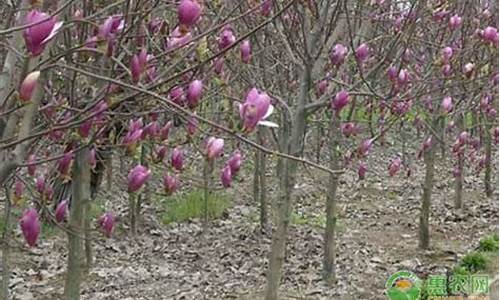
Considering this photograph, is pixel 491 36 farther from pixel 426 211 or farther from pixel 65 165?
pixel 426 211

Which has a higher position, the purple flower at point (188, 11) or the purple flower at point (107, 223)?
the purple flower at point (188, 11)

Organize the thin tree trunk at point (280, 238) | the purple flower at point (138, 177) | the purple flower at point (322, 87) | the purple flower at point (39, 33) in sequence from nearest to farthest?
the purple flower at point (39, 33), the purple flower at point (138, 177), the purple flower at point (322, 87), the thin tree trunk at point (280, 238)

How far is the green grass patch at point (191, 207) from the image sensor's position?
259 inches

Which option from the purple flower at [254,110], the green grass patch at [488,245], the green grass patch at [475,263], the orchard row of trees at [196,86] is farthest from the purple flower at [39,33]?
the green grass patch at [488,245]

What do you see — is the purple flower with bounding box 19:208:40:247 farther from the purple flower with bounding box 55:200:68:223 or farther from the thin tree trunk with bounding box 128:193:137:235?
the thin tree trunk with bounding box 128:193:137:235

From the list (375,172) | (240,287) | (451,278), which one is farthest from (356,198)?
(451,278)

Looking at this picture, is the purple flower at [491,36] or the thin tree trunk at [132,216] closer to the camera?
the purple flower at [491,36]

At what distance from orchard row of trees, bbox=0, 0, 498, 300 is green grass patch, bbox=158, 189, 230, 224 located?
30 cm

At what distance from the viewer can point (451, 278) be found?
402 centimetres

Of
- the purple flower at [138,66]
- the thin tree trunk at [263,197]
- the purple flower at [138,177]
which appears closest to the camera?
the purple flower at [138,66]

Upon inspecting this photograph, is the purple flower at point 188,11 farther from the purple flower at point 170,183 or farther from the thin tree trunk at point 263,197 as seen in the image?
the thin tree trunk at point 263,197

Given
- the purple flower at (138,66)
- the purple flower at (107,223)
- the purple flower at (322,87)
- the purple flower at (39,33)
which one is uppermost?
the purple flower at (322,87)

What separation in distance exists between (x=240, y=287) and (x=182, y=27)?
136 inches

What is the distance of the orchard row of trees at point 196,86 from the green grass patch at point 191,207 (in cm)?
30
